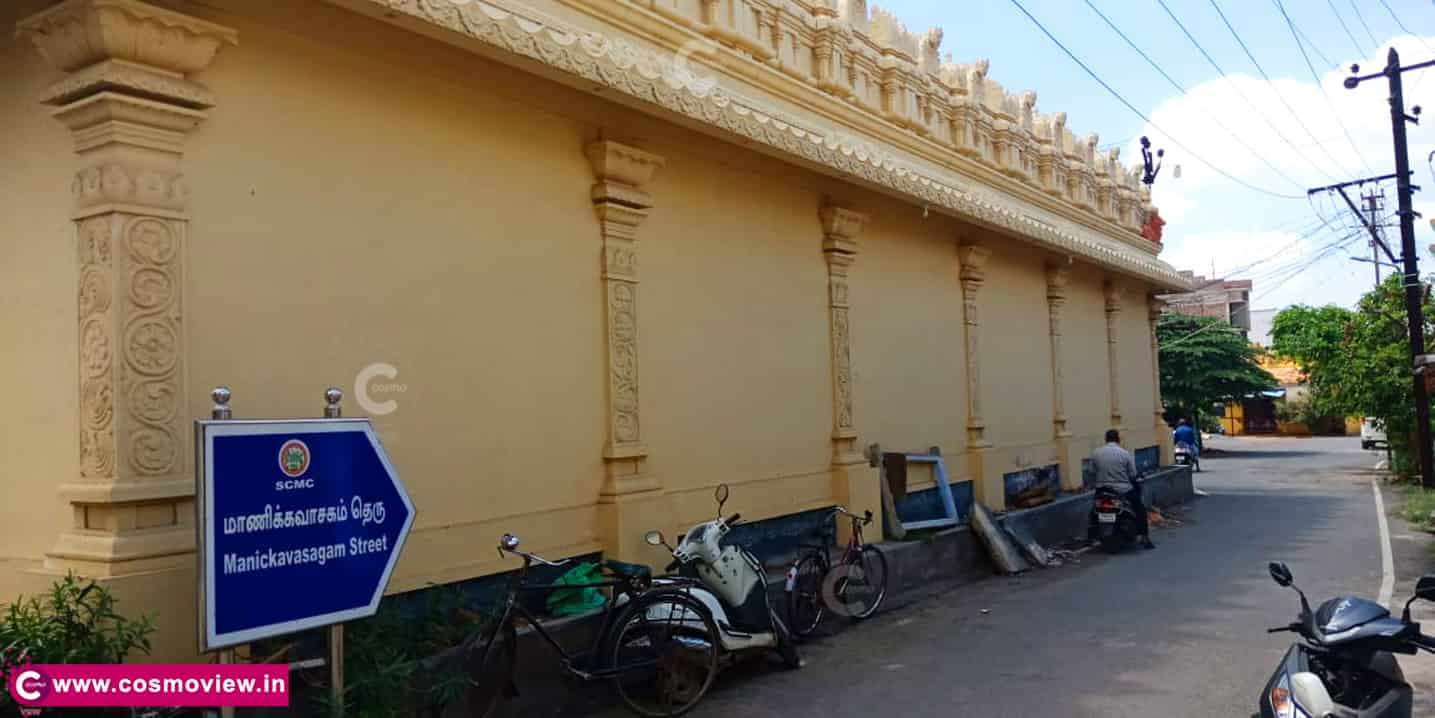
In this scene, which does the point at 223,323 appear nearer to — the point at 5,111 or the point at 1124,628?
the point at 5,111

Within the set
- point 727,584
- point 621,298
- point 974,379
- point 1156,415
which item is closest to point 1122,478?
point 974,379

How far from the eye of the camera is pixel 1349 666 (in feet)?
14.3

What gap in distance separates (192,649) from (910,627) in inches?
225

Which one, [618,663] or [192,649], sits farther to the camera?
[618,663]

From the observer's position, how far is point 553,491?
6.71 m

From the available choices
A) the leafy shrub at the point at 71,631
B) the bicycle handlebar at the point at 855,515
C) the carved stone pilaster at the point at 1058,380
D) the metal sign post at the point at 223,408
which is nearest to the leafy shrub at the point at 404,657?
the metal sign post at the point at 223,408

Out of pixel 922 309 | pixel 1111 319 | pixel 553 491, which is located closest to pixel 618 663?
pixel 553 491

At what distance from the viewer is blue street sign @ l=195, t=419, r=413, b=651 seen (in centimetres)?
354

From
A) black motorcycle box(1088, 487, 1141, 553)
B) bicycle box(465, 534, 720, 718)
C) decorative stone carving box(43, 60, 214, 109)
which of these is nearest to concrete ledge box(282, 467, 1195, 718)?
bicycle box(465, 534, 720, 718)

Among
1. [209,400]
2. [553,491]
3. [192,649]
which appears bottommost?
[192,649]

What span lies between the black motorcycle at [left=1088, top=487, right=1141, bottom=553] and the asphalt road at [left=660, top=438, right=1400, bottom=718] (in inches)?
9.4

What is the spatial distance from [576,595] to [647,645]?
2.07ft

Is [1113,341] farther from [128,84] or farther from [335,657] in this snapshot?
[128,84]

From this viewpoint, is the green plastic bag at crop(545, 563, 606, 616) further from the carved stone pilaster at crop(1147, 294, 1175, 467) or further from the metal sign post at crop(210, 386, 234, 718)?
the carved stone pilaster at crop(1147, 294, 1175, 467)
